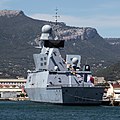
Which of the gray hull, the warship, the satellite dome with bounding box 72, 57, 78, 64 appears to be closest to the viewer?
the gray hull

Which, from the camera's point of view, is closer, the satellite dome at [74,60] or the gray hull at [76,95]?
the gray hull at [76,95]

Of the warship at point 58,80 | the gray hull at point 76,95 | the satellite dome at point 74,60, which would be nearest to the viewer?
the gray hull at point 76,95

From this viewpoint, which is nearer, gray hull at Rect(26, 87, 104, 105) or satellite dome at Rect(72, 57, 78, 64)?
gray hull at Rect(26, 87, 104, 105)

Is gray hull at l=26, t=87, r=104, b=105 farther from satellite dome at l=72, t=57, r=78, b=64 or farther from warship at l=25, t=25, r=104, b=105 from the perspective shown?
satellite dome at l=72, t=57, r=78, b=64

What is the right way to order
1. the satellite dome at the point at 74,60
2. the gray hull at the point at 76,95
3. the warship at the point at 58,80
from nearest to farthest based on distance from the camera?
1. the gray hull at the point at 76,95
2. the warship at the point at 58,80
3. the satellite dome at the point at 74,60

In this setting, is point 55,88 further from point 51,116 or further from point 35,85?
point 51,116

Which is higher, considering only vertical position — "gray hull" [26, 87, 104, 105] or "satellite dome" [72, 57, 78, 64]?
"satellite dome" [72, 57, 78, 64]

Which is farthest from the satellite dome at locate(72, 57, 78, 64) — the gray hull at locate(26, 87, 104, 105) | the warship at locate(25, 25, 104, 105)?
the gray hull at locate(26, 87, 104, 105)

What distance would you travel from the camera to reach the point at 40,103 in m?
122

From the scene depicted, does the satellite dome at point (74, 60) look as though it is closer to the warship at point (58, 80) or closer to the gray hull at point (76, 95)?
the warship at point (58, 80)

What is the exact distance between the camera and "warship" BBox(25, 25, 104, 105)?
109 meters

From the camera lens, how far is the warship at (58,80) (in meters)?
109

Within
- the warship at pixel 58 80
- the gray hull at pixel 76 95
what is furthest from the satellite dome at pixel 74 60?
the gray hull at pixel 76 95

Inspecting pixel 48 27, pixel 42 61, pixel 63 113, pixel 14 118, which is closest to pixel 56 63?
pixel 42 61
